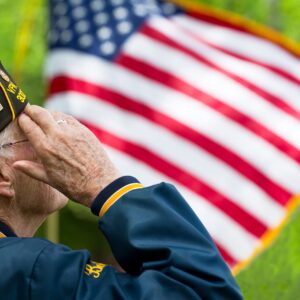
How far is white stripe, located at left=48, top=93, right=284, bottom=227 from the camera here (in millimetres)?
6613

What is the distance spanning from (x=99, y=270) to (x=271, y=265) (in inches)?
100

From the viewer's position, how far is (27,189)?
2574mm

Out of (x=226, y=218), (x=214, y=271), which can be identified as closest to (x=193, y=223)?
(x=214, y=271)

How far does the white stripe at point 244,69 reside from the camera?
7.13m

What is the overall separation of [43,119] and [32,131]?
1.5 inches

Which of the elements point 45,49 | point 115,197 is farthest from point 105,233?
point 45,49

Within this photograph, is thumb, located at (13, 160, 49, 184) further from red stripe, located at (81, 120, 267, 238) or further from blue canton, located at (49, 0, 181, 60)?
blue canton, located at (49, 0, 181, 60)

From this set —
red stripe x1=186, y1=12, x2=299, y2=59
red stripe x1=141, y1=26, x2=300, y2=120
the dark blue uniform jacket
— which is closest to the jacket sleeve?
the dark blue uniform jacket

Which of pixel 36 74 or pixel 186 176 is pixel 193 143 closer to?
pixel 186 176

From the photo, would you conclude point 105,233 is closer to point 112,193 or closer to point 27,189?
point 112,193

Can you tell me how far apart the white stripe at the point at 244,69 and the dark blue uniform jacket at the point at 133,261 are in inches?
189

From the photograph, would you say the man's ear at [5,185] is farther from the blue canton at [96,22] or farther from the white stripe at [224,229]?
the blue canton at [96,22]

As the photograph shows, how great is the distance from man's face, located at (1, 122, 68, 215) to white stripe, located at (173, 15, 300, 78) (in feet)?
15.9

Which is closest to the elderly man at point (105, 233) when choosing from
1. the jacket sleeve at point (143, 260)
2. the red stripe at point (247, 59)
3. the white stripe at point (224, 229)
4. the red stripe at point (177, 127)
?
the jacket sleeve at point (143, 260)
